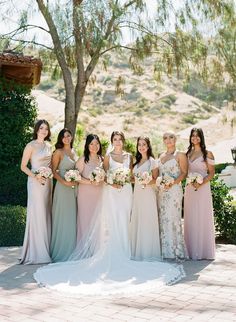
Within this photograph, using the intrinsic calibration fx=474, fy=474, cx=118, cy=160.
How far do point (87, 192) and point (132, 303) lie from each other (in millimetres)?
2640

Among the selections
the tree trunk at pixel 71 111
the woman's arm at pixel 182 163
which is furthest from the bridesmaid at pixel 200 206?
the tree trunk at pixel 71 111

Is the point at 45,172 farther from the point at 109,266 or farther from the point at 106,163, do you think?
the point at 109,266

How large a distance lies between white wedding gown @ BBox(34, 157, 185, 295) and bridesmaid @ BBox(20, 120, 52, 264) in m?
0.51

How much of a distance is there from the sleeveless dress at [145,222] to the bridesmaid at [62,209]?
0.97 metres

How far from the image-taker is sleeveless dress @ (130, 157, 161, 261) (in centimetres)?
712

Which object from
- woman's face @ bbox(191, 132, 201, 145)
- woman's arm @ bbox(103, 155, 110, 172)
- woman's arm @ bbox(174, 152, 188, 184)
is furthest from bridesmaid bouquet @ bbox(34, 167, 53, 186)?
woman's face @ bbox(191, 132, 201, 145)

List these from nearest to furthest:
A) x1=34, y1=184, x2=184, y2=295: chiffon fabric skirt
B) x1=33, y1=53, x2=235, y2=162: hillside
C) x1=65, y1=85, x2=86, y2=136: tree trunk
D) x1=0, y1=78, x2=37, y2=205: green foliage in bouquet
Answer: x1=34, y1=184, x2=184, y2=295: chiffon fabric skirt → x1=0, y1=78, x2=37, y2=205: green foliage in bouquet → x1=65, y1=85, x2=86, y2=136: tree trunk → x1=33, y1=53, x2=235, y2=162: hillside

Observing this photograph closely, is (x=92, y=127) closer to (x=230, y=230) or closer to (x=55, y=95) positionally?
(x=55, y=95)

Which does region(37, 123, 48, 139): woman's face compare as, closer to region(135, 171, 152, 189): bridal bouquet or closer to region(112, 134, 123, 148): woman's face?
region(112, 134, 123, 148): woman's face

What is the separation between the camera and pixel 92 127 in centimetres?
4428

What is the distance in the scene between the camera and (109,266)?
6391mm

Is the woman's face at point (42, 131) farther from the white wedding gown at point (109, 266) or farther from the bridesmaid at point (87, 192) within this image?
the white wedding gown at point (109, 266)

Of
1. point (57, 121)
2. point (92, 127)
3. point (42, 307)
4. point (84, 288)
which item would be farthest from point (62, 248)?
point (92, 127)

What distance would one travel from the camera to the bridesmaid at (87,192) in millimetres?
7250
